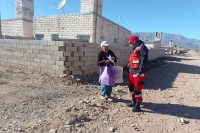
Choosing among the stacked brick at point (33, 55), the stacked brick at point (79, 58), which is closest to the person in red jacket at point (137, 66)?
the stacked brick at point (79, 58)

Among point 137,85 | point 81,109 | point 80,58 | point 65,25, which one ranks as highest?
point 65,25

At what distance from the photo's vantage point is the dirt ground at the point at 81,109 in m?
4.98

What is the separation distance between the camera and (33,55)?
916 centimetres

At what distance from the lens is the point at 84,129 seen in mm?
4875

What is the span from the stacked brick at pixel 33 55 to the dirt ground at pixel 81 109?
570 millimetres

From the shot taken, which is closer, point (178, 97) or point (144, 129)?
point (144, 129)

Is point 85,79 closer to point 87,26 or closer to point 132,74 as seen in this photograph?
point 132,74

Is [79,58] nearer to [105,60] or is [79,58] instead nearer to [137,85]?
[105,60]

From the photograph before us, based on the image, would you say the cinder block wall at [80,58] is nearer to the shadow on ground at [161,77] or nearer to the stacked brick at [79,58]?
the stacked brick at [79,58]

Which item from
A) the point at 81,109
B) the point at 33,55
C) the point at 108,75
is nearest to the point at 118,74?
the point at 108,75

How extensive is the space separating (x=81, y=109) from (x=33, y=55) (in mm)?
4206

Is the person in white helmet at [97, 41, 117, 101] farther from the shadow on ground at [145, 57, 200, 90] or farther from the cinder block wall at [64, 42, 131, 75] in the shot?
the shadow on ground at [145, 57, 200, 90]

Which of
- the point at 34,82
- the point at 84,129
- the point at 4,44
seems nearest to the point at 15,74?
the point at 34,82

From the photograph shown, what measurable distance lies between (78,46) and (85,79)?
3.82 feet
